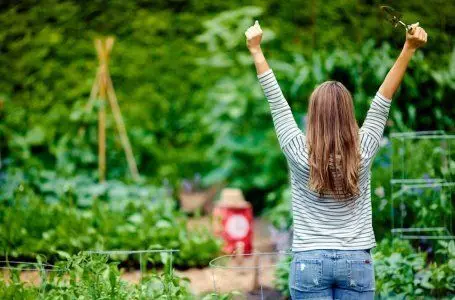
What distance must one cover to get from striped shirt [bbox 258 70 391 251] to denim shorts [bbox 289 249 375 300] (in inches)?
1.3

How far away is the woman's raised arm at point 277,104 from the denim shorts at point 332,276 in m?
0.39

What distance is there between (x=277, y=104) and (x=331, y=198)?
0.39m

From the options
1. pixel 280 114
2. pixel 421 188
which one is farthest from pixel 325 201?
pixel 421 188

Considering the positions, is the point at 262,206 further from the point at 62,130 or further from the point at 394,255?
the point at 394,255

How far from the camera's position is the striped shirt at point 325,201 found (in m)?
2.82

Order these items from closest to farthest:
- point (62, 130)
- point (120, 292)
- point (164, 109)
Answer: point (120, 292), point (62, 130), point (164, 109)

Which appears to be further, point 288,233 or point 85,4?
point 85,4

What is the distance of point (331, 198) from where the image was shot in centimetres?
284

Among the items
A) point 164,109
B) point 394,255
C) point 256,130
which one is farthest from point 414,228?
point 164,109

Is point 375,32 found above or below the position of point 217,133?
above

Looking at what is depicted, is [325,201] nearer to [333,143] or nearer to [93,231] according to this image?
[333,143]

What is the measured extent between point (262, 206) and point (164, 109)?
133cm

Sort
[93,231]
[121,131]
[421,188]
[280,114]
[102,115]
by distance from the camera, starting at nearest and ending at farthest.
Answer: [280,114] < [421,188] < [93,231] < [102,115] < [121,131]

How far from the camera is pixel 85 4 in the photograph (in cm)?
804
